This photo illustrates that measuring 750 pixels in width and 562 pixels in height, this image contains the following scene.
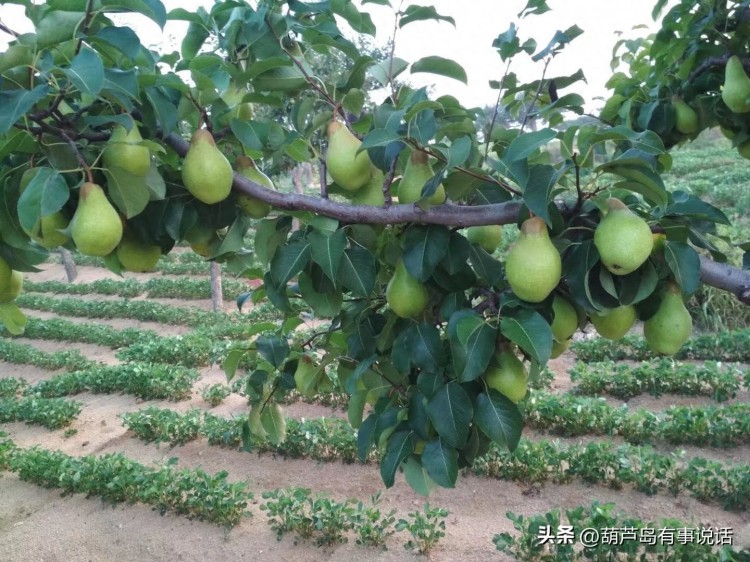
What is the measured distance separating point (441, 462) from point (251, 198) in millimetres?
800

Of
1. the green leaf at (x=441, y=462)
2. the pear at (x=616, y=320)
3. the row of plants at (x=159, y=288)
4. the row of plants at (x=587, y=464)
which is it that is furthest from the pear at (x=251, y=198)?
the row of plants at (x=159, y=288)

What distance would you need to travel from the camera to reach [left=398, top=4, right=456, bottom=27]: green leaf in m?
1.28

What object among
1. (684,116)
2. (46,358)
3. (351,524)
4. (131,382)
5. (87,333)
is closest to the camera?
(684,116)

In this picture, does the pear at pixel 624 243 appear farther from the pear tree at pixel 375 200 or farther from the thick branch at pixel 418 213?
the thick branch at pixel 418 213

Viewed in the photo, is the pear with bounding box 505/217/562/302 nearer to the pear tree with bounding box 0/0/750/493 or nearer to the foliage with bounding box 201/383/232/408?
the pear tree with bounding box 0/0/750/493

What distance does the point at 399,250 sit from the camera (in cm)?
151

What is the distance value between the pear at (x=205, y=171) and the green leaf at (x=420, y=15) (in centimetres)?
56

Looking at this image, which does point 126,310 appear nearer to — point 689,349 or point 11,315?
point 689,349

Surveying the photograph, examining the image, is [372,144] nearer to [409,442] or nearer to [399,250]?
[399,250]

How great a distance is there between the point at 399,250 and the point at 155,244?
64 centimetres

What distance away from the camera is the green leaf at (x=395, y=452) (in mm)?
1355

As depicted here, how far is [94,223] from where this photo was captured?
3.54ft

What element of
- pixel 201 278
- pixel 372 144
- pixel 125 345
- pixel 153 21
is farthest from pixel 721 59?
pixel 201 278

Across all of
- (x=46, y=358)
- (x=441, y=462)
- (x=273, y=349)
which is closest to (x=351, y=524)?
(x=273, y=349)
